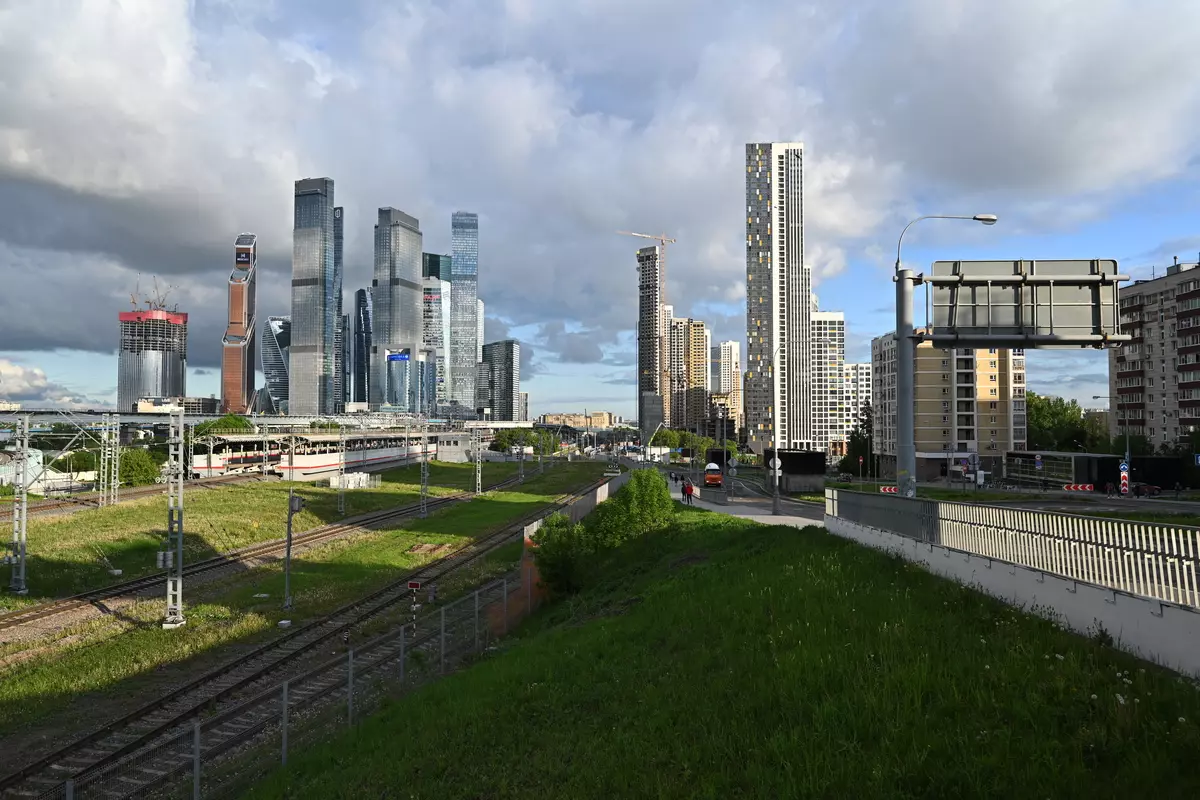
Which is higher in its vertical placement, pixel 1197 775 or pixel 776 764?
pixel 1197 775

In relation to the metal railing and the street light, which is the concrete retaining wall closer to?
the metal railing

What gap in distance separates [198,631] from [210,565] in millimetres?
17358

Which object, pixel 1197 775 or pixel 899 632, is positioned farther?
pixel 899 632

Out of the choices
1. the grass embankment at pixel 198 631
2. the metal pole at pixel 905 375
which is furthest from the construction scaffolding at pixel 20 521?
the metal pole at pixel 905 375

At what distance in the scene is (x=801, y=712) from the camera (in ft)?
33.8

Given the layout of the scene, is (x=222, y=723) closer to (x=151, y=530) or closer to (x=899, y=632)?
(x=899, y=632)

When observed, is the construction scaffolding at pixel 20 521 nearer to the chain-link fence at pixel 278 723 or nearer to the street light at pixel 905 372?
the chain-link fence at pixel 278 723

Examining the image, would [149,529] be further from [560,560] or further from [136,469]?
[136,469]

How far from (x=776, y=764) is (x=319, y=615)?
95.5ft

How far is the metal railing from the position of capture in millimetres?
10250

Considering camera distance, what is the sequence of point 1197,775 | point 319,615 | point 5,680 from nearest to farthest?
point 1197,775, point 5,680, point 319,615

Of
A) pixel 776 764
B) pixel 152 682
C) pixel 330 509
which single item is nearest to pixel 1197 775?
pixel 776 764

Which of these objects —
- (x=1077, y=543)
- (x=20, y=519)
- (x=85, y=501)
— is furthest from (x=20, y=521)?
(x=1077, y=543)

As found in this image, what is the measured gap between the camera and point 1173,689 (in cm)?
888
